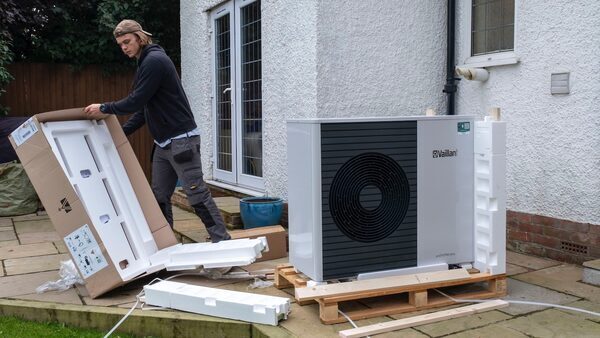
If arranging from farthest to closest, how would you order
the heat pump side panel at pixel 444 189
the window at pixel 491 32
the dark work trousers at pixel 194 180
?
the window at pixel 491 32, the dark work trousers at pixel 194 180, the heat pump side panel at pixel 444 189

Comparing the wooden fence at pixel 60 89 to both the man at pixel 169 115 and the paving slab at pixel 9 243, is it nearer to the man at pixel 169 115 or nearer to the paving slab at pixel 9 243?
the paving slab at pixel 9 243

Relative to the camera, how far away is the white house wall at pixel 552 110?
418 centimetres

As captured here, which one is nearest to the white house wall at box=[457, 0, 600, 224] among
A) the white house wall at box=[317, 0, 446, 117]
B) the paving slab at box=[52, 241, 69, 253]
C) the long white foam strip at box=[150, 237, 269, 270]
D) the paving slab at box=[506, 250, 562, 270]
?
the paving slab at box=[506, 250, 562, 270]

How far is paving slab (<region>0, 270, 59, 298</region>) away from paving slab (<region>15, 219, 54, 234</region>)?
2050 millimetres

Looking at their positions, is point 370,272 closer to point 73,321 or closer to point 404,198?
point 404,198

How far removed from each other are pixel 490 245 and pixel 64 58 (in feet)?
26.0

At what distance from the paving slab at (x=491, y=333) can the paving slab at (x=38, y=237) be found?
161 inches

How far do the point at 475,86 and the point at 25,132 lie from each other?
3.54 m

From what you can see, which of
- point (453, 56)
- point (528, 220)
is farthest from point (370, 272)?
point (453, 56)

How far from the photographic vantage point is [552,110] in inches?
175

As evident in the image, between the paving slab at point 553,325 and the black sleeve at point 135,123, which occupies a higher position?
the black sleeve at point 135,123

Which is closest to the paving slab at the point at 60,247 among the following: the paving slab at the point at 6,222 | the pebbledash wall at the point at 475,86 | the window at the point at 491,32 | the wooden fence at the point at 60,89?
the paving slab at the point at 6,222

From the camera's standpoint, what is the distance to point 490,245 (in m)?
3.64

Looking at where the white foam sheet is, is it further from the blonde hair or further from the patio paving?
the blonde hair
